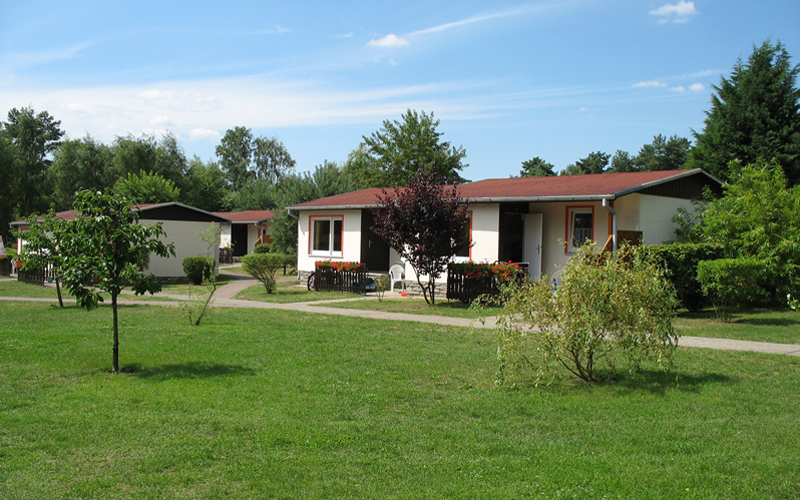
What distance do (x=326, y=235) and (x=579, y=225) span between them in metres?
9.43

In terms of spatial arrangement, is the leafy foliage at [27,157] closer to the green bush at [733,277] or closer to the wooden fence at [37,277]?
the wooden fence at [37,277]

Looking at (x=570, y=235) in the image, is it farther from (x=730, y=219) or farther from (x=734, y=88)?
(x=734, y=88)

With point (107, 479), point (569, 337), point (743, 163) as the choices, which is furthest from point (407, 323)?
point (743, 163)

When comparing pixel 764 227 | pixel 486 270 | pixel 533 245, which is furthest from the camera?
pixel 533 245

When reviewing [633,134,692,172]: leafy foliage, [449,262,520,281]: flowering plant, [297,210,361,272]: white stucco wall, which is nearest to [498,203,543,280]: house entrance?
[449,262,520,281]: flowering plant

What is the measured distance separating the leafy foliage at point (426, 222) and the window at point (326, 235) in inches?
259

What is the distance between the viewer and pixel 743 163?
23.6 meters

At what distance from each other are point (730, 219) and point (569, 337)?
9.06 metres

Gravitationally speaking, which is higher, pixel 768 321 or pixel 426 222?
pixel 426 222

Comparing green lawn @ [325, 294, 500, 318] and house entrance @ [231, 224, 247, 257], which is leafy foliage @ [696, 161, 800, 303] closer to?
green lawn @ [325, 294, 500, 318]

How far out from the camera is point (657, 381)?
7.03 meters

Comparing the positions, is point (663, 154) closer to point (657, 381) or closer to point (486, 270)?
point (486, 270)

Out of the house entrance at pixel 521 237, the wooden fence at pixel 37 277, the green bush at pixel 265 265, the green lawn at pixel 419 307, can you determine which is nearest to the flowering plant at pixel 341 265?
the green bush at pixel 265 265

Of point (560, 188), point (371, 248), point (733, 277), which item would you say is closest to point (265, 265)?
point (371, 248)
